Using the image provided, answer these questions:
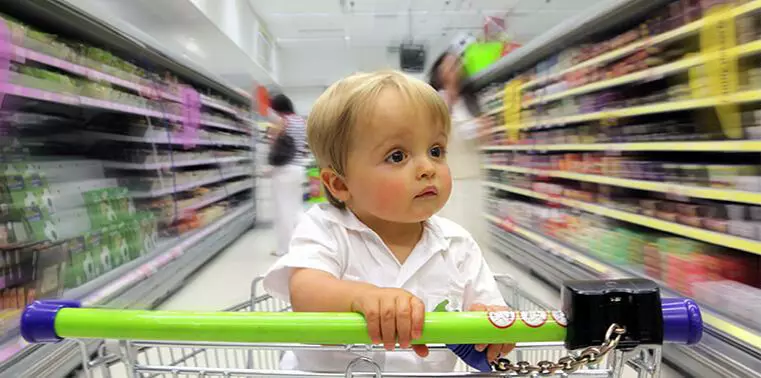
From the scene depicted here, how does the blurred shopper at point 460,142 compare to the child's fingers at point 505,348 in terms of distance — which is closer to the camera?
the child's fingers at point 505,348

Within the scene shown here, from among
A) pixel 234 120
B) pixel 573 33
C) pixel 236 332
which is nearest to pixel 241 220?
pixel 234 120

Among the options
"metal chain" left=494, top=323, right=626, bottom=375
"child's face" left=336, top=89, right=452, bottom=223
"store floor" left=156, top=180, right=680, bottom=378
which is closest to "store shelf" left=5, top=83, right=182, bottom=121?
"store floor" left=156, top=180, right=680, bottom=378

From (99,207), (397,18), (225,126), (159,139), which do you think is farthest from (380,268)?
(397,18)

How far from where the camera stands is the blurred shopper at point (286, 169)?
154 inches

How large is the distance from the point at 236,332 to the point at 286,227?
369 centimetres

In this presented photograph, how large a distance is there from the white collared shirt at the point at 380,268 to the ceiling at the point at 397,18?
24.5 feet

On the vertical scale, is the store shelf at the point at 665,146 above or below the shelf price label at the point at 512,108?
below

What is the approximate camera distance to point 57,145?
2307mm

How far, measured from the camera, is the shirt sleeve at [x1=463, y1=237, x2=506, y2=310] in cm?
99

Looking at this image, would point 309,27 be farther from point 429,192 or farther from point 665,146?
point 429,192

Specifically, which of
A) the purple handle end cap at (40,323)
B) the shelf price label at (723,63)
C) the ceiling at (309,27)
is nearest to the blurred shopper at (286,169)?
the ceiling at (309,27)

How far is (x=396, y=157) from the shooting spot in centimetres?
81

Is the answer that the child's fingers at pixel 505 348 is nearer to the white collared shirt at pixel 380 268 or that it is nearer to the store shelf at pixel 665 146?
the white collared shirt at pixel 380 268

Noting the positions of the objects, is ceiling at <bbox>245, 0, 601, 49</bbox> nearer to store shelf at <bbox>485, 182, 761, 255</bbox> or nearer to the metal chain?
Answer: store shelf at <bbox>485, 182, 761, 255</bbox>
